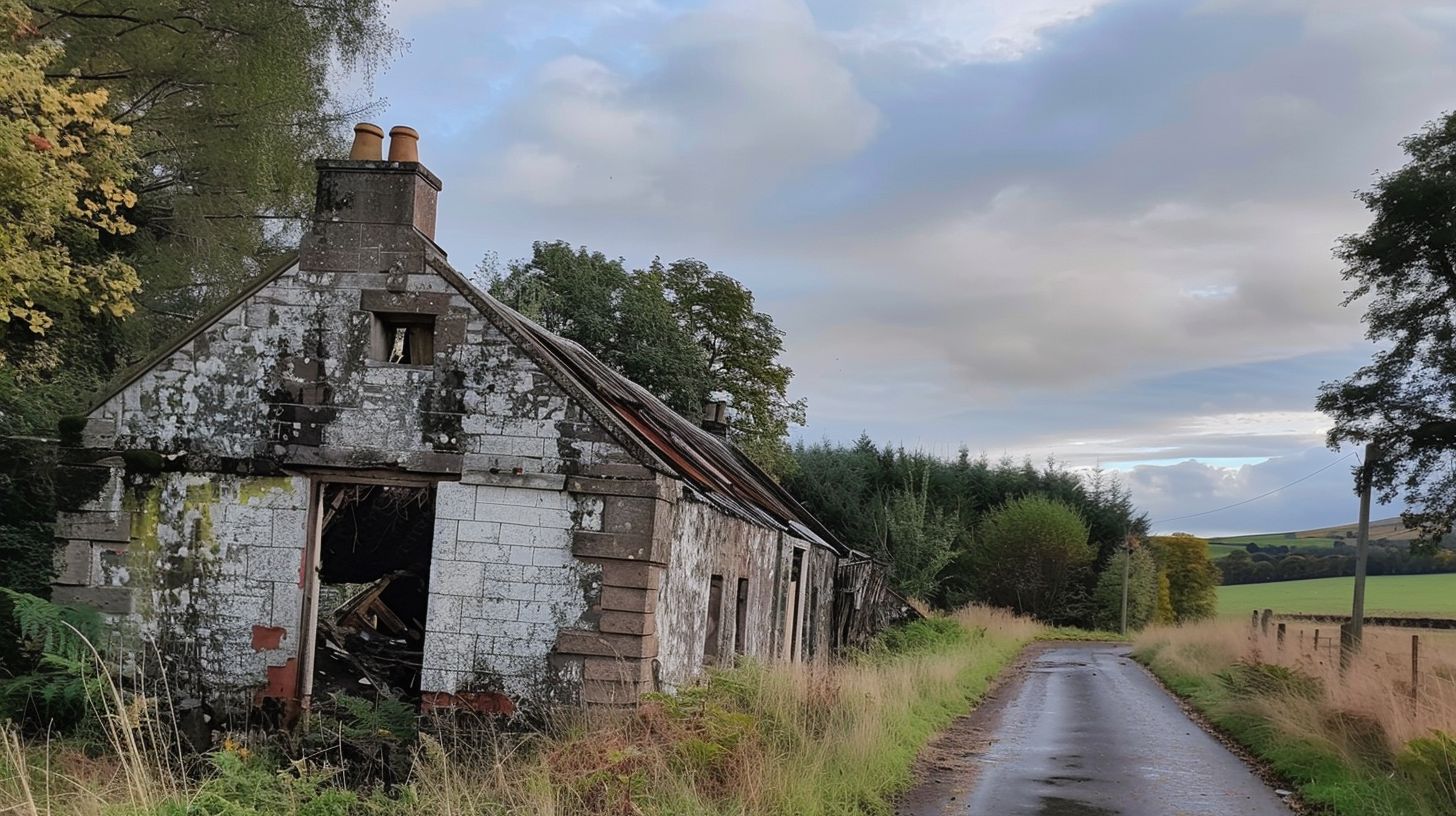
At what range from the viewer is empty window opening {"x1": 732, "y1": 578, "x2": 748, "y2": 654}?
14297mm

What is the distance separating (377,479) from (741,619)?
5.82 metres

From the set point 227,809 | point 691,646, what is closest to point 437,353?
point 691,646

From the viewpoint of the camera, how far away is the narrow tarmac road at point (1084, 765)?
9180 mm

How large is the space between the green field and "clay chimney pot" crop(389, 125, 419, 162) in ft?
123

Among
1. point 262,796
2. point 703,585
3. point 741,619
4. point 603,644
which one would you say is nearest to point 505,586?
point 603,644

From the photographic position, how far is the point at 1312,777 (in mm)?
10289

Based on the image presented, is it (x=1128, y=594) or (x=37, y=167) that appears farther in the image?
(x=1128, y=594)

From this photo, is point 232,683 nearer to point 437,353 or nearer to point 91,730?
point 91,730

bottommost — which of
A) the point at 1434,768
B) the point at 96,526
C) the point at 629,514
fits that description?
the point at 1434,768

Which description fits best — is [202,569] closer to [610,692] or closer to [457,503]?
[457,503]

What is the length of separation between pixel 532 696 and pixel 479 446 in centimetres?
245

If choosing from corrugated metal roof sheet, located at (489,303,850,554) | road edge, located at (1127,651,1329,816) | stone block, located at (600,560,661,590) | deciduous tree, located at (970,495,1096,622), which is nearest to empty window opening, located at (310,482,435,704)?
corrugated metal roof sheet, located at (489,303,850,554)

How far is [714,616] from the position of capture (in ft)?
43.0

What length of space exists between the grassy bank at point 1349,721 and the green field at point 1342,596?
26302mm
